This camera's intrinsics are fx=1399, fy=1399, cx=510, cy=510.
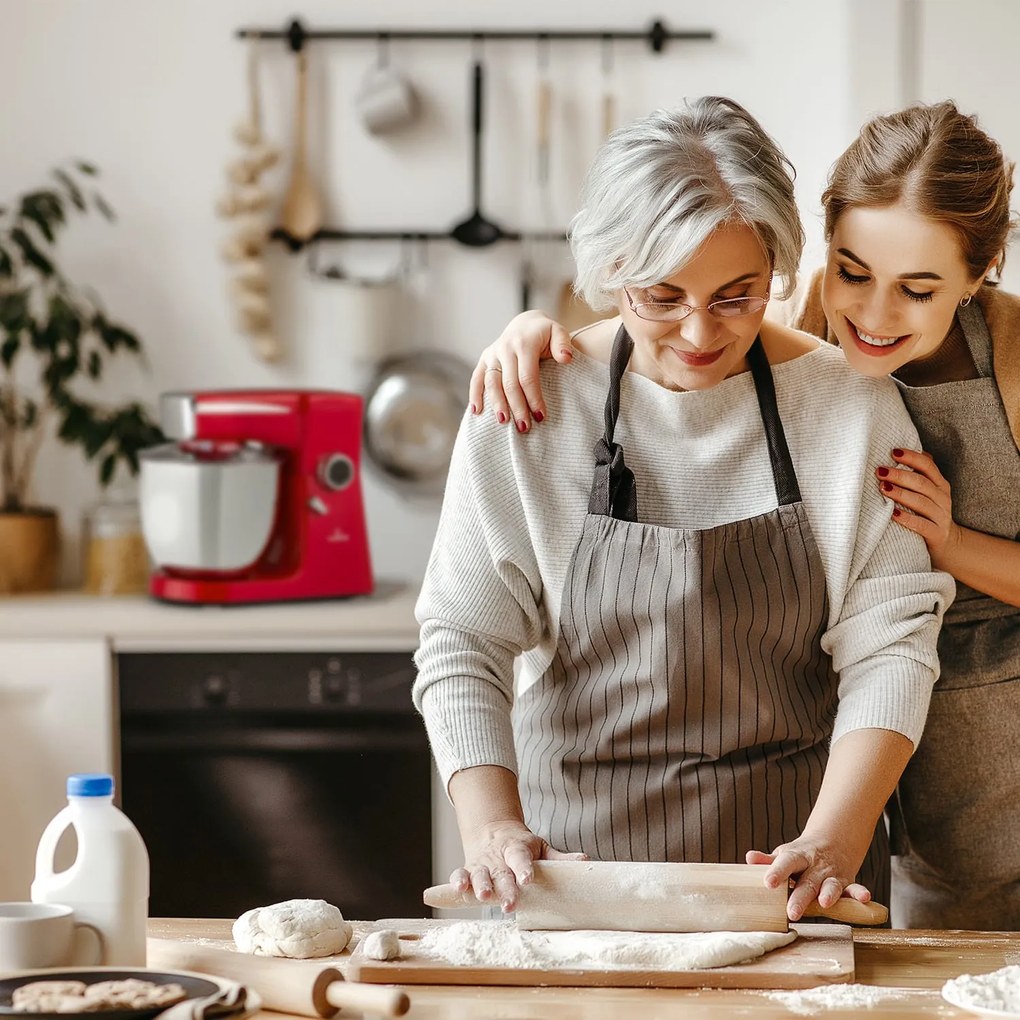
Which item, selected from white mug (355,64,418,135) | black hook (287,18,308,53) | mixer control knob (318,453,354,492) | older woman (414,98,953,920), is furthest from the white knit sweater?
black hook (287,18,308,53)

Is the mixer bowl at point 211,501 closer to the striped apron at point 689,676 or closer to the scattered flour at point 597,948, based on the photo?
the striped apron at point 689,676

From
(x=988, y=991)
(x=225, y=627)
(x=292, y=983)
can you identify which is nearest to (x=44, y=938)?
(x=292, y=983)

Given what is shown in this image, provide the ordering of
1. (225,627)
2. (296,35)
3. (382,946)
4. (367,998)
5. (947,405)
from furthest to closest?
(296,35), (225,627), (947,405), (382,946), (367,998)

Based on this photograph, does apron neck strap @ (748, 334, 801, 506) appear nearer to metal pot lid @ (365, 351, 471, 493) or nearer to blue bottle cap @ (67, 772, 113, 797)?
blue bottle cap @ (67, 772, 113, 797)

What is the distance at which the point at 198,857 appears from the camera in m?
2.38

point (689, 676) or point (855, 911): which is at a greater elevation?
point (689, 676)

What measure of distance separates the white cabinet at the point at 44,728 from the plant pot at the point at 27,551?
286 mm

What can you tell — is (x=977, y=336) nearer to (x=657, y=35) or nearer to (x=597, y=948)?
(x=597, y=948)

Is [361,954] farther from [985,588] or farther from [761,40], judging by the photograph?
[761,40]

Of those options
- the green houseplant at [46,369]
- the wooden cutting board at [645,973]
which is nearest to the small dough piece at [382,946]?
the wooden cutting board at [645,973]

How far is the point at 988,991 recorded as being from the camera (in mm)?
1003

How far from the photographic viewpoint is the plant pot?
262cm

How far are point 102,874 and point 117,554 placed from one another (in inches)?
64.5

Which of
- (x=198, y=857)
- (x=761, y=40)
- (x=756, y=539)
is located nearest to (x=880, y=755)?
(x=756, y=539)
